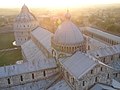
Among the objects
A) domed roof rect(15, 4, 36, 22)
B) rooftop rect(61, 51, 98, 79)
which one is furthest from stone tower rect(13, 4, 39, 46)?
rooftop rect(61, 51, 98, 79)

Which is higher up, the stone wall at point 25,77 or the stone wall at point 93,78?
the stone wall at point 93,78

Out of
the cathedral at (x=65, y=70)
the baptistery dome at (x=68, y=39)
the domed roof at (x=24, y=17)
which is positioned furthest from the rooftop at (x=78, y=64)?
the domed roof at (x=24, y=17)

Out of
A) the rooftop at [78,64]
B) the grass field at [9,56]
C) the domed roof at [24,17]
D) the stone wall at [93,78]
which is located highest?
the domed roof at [24,17]

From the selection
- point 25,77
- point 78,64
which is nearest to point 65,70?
point 78,64

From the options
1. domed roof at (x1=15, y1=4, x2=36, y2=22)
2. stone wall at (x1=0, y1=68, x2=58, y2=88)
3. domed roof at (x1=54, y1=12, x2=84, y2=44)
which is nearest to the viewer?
stone wall at (x1=0, y1=68, x2=58, y2=88)

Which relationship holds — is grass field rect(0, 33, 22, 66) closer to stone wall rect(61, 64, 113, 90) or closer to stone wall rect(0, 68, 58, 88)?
stone wall rect(0, 68, 58, 88)

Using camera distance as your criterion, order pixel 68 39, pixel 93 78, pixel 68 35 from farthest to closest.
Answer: pixel 68 35
pixel 68 39
pixel 93 78

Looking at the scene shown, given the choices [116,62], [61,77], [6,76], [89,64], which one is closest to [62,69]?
[61,77]

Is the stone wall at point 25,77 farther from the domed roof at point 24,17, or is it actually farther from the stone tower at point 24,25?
the domed roof at point 24,17

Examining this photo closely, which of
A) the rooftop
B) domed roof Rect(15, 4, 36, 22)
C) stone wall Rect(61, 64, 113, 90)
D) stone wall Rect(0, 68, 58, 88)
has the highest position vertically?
domed roof Rect(15, 4, 36, 22)

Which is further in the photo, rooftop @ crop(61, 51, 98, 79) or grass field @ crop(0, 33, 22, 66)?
grass field @ crop(0, 33, 22, 66)

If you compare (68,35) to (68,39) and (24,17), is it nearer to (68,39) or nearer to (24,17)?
(68,39)
